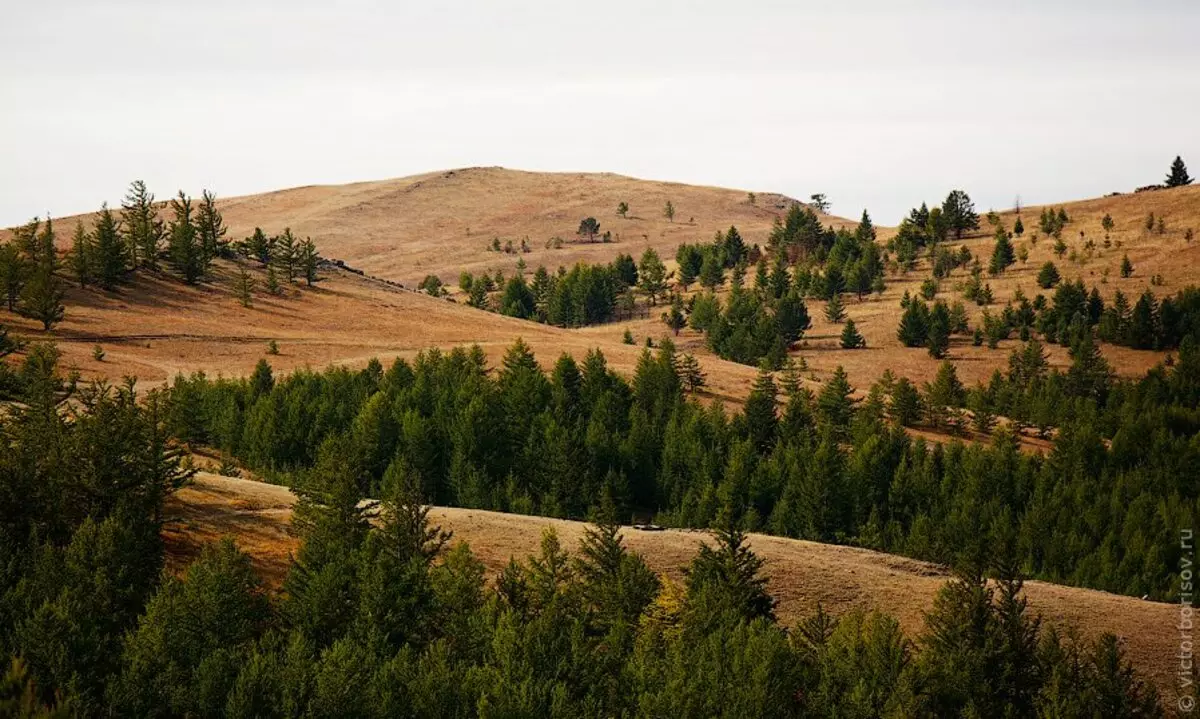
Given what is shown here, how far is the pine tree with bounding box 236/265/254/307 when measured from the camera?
528 feet

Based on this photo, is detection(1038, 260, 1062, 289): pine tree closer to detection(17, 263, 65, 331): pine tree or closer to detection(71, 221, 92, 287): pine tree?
detection(71, 221, 92, 287): pine tree

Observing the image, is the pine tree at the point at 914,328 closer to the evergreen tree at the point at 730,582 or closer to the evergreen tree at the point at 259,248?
the evergreen tree at the point at 259,248

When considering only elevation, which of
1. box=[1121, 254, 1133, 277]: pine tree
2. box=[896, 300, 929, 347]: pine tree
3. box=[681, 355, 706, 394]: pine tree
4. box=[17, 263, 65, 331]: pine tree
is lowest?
box=[681, 355, 706, 394]: pine tree

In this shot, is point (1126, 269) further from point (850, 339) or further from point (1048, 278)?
point (850, 339)

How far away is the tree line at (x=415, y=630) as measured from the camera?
42125mm

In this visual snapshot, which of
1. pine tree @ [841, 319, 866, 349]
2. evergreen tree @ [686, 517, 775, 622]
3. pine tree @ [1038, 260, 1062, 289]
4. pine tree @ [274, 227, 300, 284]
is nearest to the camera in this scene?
evergreen tree @ [686, 517, 775, 622]

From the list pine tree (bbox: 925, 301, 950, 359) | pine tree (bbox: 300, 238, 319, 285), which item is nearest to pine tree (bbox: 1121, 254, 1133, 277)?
pine tree (bbox: 925, 301, 950, 359)

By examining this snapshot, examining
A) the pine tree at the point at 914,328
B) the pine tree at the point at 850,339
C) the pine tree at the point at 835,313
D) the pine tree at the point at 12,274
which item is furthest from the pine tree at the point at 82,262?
the pine tree at the point at 914,328

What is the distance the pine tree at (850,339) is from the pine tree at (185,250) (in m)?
106

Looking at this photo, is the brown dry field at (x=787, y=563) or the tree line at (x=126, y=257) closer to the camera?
the brown dry field at (x=787, y=563)

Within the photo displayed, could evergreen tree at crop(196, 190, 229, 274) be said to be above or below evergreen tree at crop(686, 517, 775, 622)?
above

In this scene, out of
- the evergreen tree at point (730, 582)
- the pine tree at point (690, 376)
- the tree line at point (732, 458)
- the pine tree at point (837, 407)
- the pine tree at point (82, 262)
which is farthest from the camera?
the pine tree at point (82, 262)

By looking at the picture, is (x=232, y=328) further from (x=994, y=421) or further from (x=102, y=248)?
(x=994, y=421)

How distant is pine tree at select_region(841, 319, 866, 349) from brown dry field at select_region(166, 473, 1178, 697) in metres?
115
